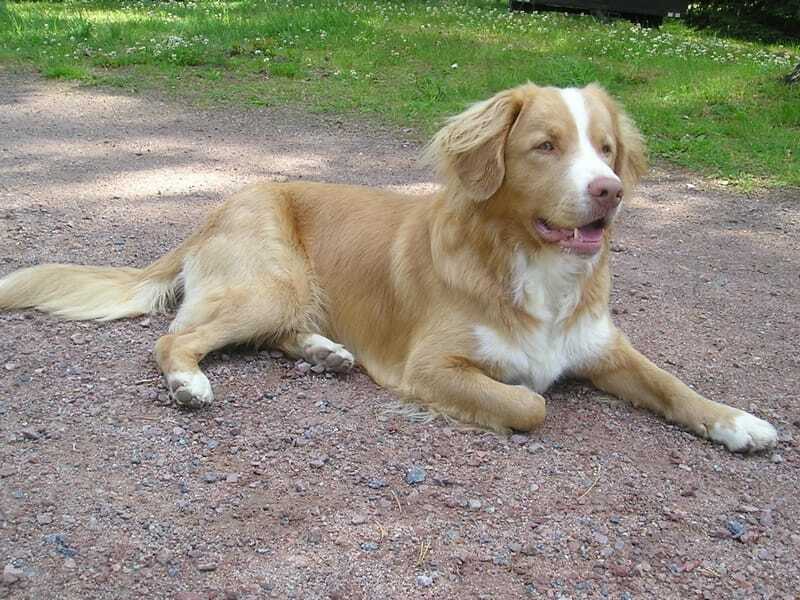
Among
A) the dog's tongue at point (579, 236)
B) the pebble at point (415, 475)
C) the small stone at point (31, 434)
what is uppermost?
the dog's tongue at point (579, 236)

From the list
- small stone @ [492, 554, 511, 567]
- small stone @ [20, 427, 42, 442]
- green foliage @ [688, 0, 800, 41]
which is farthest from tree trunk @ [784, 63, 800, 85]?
small stone @ [20, 427, 42, 442]

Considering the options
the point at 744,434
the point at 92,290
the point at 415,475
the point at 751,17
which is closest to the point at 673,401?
the point at 744,434

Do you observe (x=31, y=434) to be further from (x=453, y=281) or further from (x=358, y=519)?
(x=453, y=281)

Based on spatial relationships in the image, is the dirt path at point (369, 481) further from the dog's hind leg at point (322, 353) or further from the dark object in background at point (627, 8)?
the dark object in background at point (627, 8)

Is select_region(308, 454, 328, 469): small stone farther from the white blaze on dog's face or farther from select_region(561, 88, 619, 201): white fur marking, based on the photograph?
select_region(561, 88, 619, 201): white fur marking

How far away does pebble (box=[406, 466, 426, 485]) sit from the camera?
3202 millimetres

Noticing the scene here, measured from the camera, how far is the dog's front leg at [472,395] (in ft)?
11.7

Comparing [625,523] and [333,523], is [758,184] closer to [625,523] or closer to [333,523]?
[625,523]

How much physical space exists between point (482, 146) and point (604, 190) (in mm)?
621

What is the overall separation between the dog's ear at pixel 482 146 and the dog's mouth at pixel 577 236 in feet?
0.99

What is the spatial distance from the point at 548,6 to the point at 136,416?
16943mm

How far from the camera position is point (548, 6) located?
18438 millimetres

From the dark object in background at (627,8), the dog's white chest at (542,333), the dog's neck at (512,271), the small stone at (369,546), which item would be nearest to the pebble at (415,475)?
the small stone at (369,546)

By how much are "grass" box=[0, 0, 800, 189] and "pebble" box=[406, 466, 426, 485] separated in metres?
5.56
